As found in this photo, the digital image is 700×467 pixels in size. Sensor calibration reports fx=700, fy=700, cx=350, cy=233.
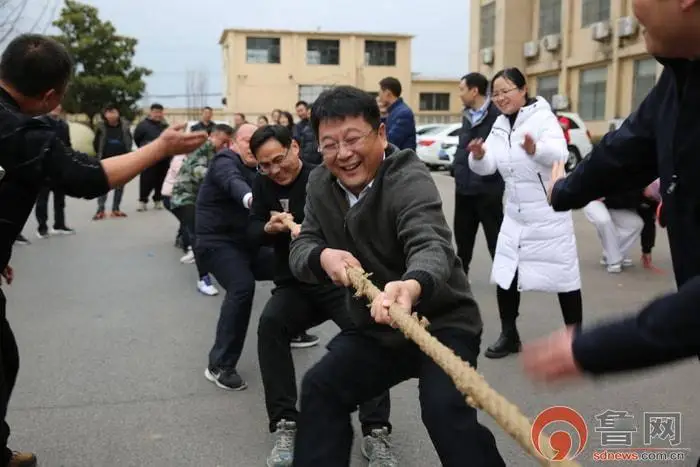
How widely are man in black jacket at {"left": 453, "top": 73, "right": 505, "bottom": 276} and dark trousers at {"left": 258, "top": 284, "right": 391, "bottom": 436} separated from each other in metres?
2.50

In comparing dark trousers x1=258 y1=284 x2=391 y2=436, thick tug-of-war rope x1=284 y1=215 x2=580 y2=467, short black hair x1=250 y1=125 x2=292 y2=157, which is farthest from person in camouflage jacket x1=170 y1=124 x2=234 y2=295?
thick tug-of-war rope x1=284 y1=215 x2=580 y2=467

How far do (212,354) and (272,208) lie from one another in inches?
43.9

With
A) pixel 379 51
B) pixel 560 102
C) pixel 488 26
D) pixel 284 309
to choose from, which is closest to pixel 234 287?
pixel 284 309

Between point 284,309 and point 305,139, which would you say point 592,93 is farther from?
point 284,309

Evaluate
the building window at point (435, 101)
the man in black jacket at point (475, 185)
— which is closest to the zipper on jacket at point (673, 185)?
the man in black jacket at point (475, 185)

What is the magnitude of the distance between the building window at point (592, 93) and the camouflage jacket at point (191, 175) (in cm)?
2067

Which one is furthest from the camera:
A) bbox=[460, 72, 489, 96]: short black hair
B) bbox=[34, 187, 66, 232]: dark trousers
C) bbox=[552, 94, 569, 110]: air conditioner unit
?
bbox=[552, 94, 569, 110]: air conditioner unit

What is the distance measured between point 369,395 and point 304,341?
2.74m

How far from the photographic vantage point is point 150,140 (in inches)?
468

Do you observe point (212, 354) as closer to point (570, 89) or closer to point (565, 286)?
point (565, 286)

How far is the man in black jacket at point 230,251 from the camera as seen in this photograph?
167 inches

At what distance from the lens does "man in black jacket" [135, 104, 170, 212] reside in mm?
12023

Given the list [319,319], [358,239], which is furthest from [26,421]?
[358,239]

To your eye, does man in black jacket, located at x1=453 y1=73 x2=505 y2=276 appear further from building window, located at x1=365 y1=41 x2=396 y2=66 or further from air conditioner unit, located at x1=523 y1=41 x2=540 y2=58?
building window, located at x1=365 y1=41 x2=396 y2=66
